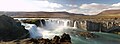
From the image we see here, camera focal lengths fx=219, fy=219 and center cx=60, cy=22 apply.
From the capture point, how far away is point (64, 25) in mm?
53969

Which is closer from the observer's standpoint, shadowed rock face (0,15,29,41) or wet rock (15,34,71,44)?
wet rock (15,34,71,44)

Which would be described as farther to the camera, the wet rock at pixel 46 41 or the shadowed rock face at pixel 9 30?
the shadowed rock face at pixel 9 30

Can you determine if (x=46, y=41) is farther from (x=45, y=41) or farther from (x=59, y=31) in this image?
(x=59, y=31)

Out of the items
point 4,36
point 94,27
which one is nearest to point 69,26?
point 94,27

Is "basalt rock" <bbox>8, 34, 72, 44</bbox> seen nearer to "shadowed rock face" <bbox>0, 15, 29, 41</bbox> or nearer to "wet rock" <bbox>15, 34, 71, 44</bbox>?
"wet rock" <bbox>15, 34, 71, 44</bbox>

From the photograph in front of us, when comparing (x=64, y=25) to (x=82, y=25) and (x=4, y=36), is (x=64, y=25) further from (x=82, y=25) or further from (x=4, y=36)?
(x=4, y=36)

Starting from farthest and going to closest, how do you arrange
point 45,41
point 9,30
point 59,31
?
1. point 59,31
2. point 9,30
3. point 45,41

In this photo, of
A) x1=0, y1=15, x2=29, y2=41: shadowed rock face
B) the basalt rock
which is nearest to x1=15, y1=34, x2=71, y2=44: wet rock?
the basalt rock

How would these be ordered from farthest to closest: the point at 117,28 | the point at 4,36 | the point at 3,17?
1. the point at 117,28
2. the point at 3,17
3. the point at 4,36

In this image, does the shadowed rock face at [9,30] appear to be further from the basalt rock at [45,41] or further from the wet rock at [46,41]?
the wet rock at [46,41]

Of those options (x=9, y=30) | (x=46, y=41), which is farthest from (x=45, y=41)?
(x=9, y=30)

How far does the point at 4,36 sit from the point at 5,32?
1.14 m

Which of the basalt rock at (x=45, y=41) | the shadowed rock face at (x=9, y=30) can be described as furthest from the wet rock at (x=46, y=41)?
the shadowed rock face at (x=9, y=30)

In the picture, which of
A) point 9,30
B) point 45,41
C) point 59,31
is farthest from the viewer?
point 59,31
